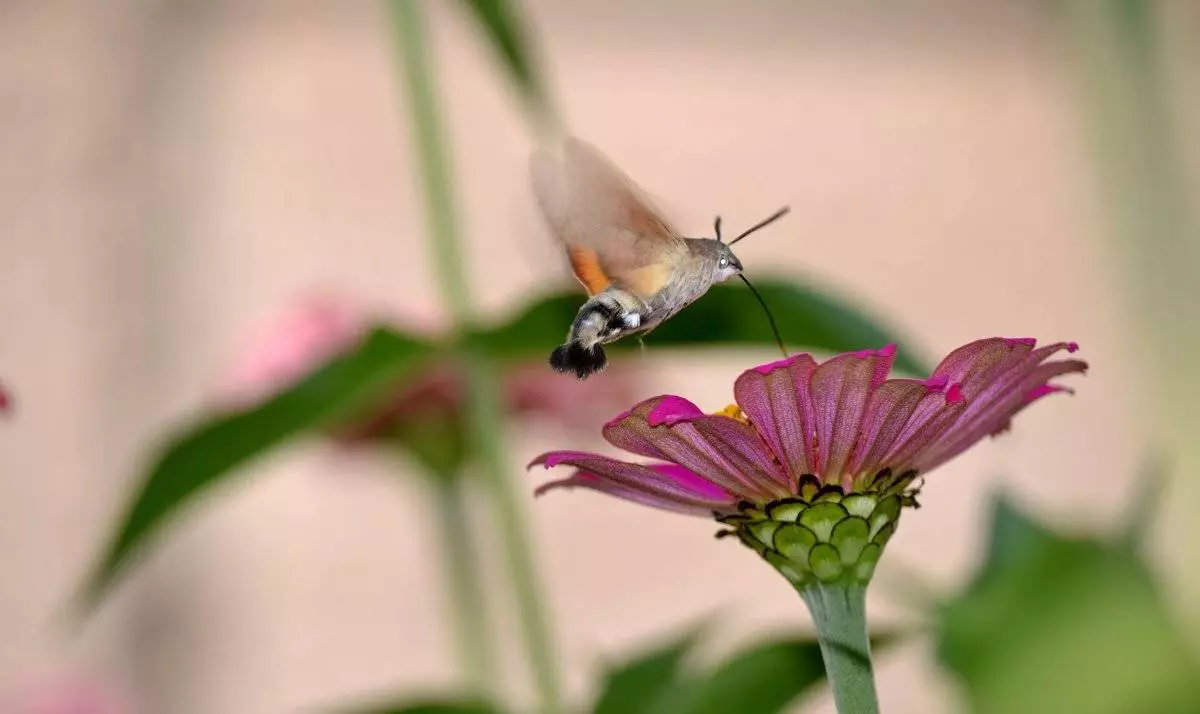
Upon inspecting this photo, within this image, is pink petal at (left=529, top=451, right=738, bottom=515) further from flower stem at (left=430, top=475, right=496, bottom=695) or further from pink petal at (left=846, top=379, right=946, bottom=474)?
flower stem at (left=430, top=475, right=496, bottom=695)

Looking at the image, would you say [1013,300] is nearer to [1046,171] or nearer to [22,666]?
[1046,171]

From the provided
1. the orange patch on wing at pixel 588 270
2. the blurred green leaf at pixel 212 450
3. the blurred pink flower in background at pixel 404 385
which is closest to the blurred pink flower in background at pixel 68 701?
the blurred pink flower in background at pixel 404 385

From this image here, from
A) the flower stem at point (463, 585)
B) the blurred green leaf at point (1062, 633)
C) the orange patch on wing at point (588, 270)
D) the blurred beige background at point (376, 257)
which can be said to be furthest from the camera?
the blurred beige background at point (376, 257)

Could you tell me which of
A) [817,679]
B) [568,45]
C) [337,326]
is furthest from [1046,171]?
[817,679]

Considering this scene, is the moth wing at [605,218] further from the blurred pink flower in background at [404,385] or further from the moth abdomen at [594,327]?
the blurred pink flower in background at [404,385]

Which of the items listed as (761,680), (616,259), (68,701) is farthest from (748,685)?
(68,701)
